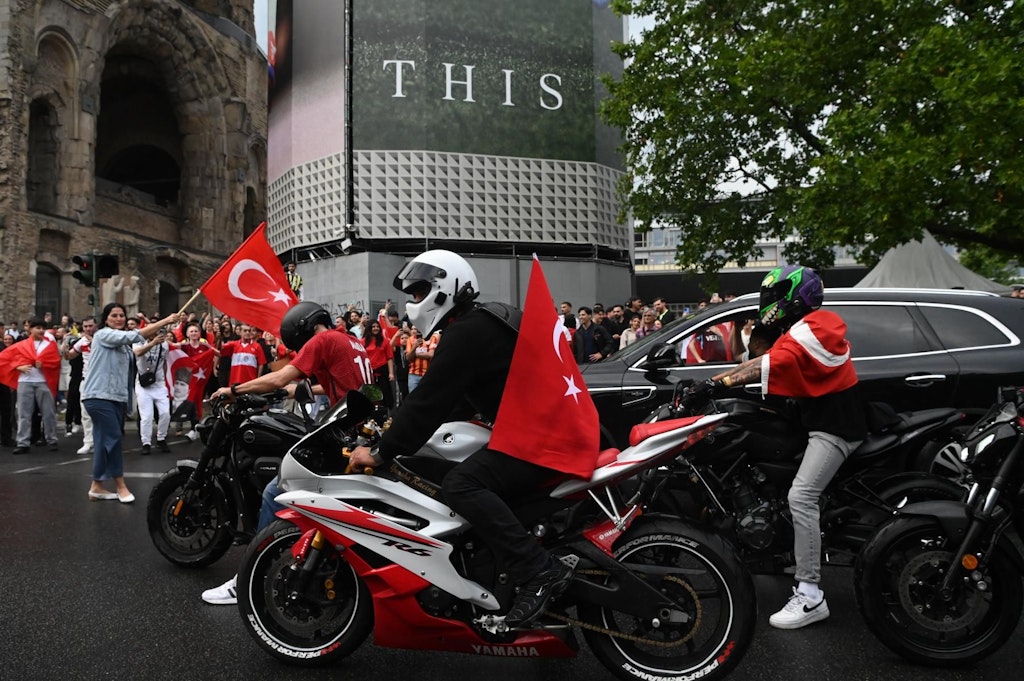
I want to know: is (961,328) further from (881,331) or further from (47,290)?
(47,290)

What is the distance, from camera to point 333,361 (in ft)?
18.8

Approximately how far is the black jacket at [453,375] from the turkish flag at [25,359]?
38.3 ft

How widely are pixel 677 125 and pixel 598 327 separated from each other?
8395 mm

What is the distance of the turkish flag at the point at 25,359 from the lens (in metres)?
13.1

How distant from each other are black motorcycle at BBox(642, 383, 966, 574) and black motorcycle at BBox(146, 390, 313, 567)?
235 centimetres

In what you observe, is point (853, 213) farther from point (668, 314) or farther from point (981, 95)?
point (668, 314)

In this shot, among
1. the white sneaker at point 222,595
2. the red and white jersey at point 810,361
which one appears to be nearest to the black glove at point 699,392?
the red and white jersey at point 810,361

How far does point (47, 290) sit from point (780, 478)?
31.7 meters

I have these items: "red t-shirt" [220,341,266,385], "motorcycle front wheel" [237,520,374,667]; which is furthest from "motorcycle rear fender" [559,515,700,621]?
"red t-shirt" [220,341,266,385]

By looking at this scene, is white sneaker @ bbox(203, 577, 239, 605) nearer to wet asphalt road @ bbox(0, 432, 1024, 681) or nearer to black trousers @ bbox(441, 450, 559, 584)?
wet asphalt road @ bbox(0, 432, 1024, 681)

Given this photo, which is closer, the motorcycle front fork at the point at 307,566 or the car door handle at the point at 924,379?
the motorcycle front fork at the point at 307,566

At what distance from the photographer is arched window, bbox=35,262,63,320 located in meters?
30.4

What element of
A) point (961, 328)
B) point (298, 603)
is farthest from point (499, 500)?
point (961, 328)

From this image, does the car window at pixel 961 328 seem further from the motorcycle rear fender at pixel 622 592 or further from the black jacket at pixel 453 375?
the black jacket at pixel 453 375
